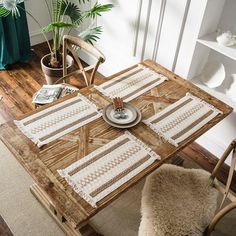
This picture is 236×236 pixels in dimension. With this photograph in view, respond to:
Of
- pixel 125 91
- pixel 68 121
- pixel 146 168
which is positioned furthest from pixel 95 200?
pixel 125 91

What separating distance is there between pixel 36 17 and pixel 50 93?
60.9 inches

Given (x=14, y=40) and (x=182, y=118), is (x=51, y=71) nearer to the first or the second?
(x=14, y=40)

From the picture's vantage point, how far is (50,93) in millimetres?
2184

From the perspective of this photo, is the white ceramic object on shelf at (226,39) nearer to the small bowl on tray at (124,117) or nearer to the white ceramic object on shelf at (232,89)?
the white ceramic object on shelf at (232,89)

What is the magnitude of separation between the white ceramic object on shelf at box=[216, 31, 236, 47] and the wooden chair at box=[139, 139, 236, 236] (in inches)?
34.9

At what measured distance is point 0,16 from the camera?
266 centimetres

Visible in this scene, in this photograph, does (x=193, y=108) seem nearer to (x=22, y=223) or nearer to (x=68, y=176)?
(x=68, y=176)

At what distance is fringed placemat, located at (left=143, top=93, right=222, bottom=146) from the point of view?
1588 millimetres

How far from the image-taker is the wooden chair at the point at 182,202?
144 centimetres

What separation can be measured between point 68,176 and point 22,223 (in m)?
0.80

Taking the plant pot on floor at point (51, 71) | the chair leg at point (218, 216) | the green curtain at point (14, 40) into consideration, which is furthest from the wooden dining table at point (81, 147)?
the green curtain at point (14, 40)

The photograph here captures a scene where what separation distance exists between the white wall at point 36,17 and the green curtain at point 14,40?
0.87ft

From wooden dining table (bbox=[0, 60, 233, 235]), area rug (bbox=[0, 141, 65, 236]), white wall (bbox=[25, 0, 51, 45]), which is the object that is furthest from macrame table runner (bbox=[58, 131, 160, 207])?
white wall (bbox=[25, 0, 51, 45])

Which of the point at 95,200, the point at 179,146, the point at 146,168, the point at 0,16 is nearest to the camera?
the point at 95,200
